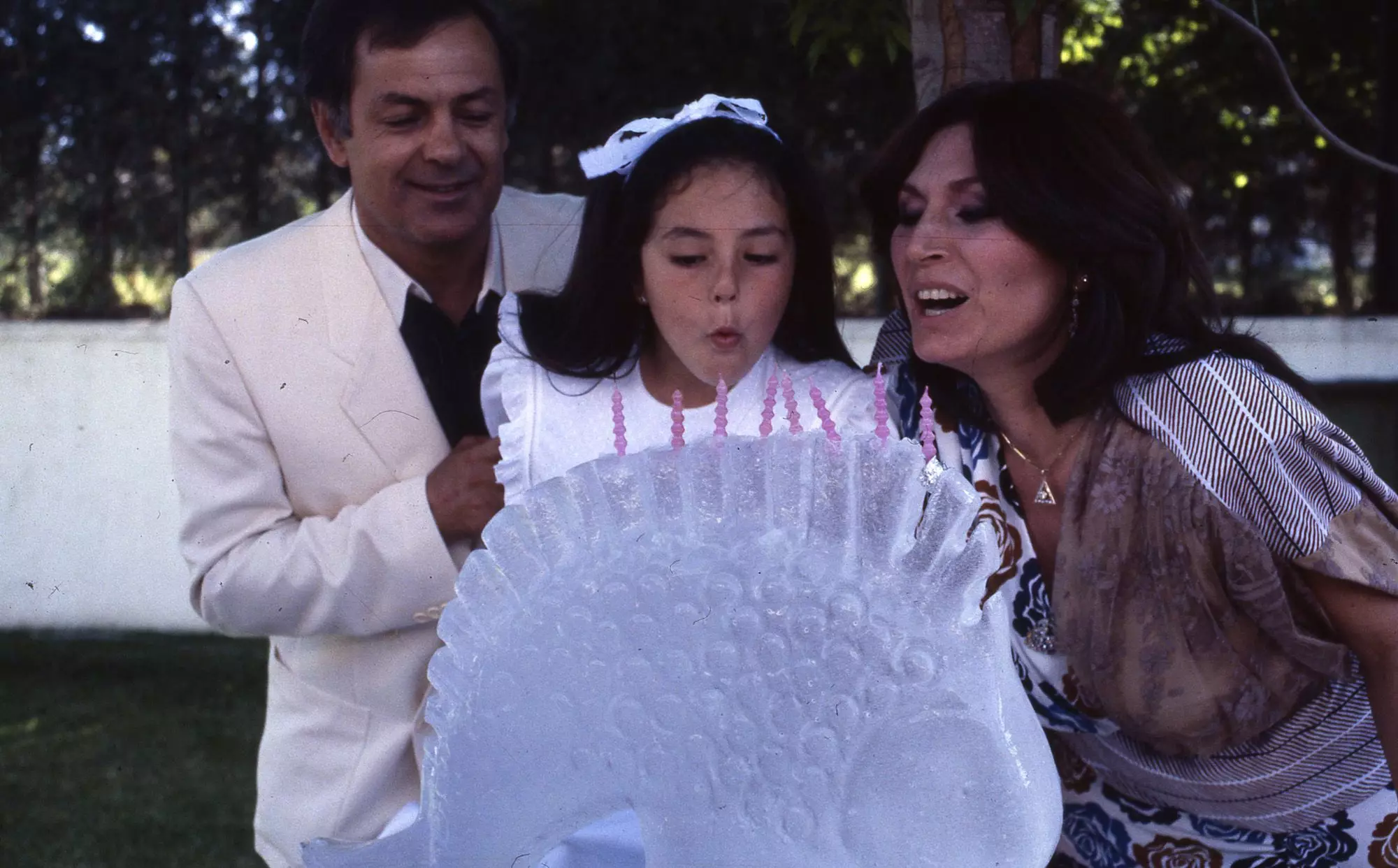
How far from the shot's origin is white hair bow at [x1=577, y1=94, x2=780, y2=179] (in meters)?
2.18

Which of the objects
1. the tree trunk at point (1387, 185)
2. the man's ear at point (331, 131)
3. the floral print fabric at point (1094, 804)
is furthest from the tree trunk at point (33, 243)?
the tree trunk at point (1387, 185)

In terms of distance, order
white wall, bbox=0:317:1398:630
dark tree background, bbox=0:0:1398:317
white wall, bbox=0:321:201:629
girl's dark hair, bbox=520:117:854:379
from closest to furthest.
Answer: girl's dark hair, bbox=520:117:854:379 → white wall, bbox=0:321:201:629 → white wall, bbox=0:317:1398:630 → dark tree background, bbox=0:0:1398:317

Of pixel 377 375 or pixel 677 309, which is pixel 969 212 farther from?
pixel 377 375

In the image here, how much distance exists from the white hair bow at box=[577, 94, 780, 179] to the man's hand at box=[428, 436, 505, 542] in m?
0.48

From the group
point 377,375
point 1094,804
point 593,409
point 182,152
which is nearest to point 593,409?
point 593,409

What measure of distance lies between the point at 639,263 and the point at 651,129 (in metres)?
0.22

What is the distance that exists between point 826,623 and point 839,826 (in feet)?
0.72

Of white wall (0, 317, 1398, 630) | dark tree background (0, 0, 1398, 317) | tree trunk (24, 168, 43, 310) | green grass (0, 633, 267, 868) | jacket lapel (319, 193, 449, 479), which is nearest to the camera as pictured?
jacket lapel (319, 193, 449, 479)

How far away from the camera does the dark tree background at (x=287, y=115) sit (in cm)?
513

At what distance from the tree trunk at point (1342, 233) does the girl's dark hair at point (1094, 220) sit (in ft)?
15.4

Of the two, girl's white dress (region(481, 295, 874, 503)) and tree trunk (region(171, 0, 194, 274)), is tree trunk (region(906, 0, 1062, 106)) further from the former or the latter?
tree trunk (region(171, 0, 194, 274))

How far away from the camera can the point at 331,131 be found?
2518mm

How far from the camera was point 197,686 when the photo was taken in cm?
568

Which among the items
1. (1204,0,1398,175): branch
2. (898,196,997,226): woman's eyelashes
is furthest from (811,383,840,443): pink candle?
(1204,0,1398,175): branch
